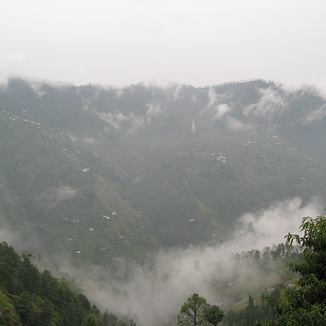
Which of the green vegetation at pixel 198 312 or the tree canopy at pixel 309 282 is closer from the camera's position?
the tree canopy at pixel 309 282

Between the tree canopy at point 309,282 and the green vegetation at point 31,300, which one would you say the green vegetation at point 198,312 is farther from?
the tree canopy at point 309,282

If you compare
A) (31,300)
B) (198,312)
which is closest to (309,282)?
A: (198,312)

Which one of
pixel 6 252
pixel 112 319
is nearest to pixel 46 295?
pixel 6 252

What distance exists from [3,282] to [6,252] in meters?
23.1

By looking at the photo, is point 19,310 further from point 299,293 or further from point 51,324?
point 299,293

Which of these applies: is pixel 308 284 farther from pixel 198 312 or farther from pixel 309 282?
pixel 198 312

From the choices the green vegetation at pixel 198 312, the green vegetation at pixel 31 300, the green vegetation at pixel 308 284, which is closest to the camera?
the green vegetation at pixel 308 284

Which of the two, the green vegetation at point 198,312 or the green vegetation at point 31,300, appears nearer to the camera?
the green vegetation at point 198,312

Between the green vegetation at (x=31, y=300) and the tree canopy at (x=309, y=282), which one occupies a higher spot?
the green vegetation at (x=31, y=300)

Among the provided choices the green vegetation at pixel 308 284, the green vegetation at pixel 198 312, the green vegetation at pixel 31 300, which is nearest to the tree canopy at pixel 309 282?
the green vegetation at pixel 308 284

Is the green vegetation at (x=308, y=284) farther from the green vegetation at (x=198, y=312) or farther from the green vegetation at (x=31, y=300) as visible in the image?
the green vegetation at (x=31, y=300)

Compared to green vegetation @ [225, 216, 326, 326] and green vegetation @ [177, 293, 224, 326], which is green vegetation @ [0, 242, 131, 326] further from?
green vegetation @ [225, 216, 326, 326]

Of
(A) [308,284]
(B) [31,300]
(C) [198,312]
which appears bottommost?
(A) [308,284]

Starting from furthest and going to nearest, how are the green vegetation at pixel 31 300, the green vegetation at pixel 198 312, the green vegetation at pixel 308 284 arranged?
the green vegetation at pixel 31 300, the green vegetation at pixel 198 312, the green vegetation at pixel 308 284
